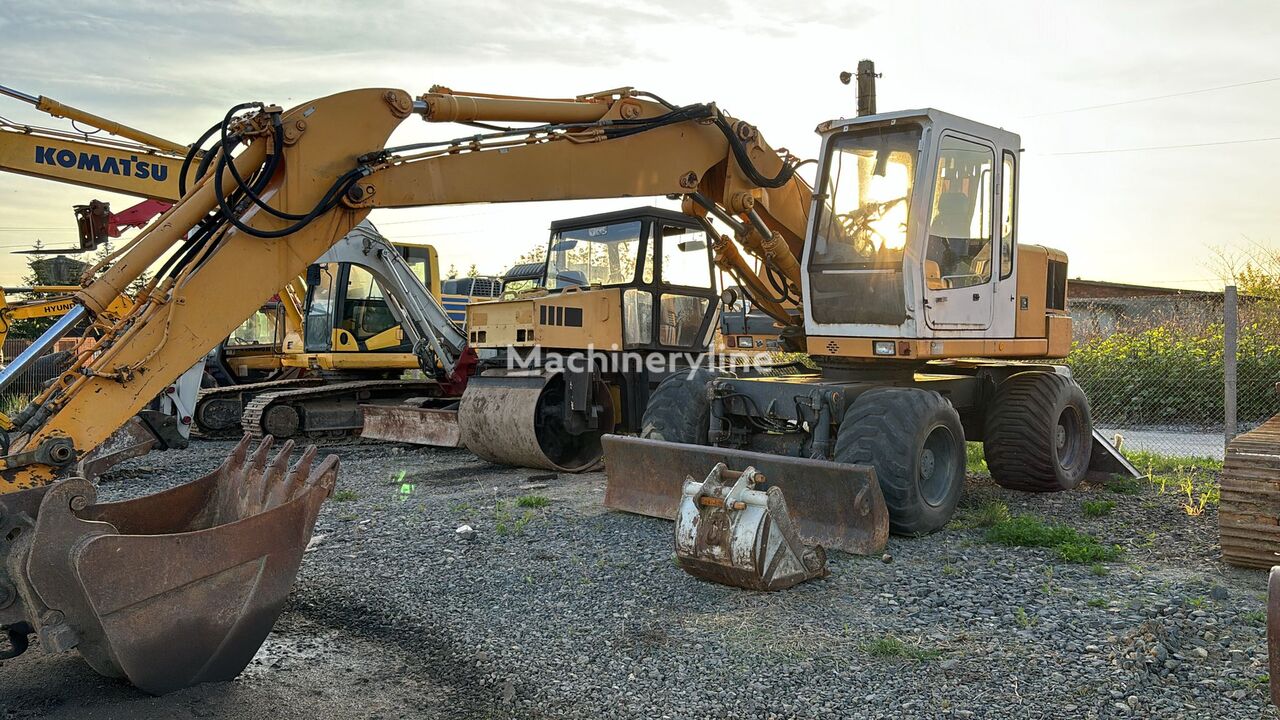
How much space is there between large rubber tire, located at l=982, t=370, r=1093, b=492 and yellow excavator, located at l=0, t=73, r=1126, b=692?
2 centimetres

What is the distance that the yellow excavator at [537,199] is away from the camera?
383 centimetres

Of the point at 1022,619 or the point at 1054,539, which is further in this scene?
the point at 1054,539

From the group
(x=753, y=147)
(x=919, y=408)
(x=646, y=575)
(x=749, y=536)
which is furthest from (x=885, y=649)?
(x=753, y=147)

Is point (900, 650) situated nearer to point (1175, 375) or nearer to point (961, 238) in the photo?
point (961, 238)

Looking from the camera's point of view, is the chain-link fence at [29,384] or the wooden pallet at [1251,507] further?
the chain-link fence at [29,384]

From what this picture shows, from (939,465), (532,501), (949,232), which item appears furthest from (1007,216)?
(532,501)

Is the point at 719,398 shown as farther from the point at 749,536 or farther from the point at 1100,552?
the point at 1100,552

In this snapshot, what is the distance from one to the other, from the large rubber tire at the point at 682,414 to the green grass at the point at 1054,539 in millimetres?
2231

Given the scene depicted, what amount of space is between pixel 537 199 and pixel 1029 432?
4382 mm

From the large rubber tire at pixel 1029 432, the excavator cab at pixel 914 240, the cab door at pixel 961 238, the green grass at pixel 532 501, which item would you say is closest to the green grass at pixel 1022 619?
the excavator cab at pixel 914 240

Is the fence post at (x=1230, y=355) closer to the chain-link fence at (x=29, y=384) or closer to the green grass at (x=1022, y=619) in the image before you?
the green grass at (x=1022, y=619)

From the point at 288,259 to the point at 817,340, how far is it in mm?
3760

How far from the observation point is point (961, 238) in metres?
6.91

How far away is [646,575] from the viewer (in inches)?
220
